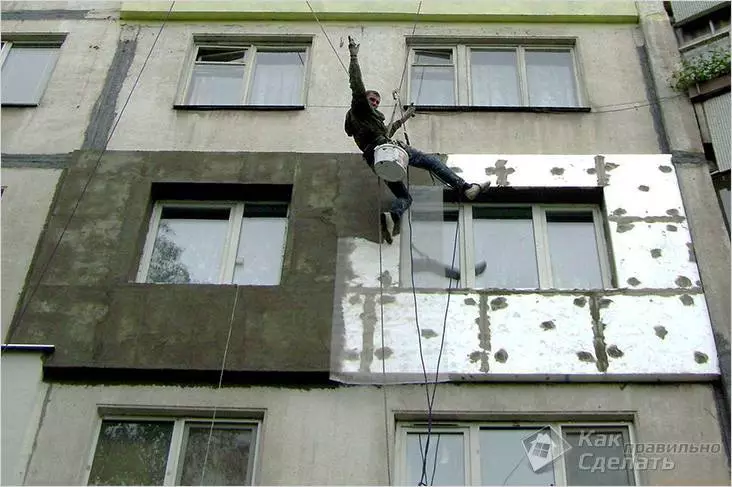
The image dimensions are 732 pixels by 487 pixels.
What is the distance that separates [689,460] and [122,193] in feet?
20.1

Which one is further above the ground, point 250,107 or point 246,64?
point 246,64

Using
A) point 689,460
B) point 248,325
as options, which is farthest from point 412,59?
point 689,460

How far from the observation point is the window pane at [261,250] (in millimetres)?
8828

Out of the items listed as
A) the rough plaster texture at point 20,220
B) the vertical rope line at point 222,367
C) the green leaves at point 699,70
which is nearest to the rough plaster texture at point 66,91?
the rough plaster texture at point 20,220

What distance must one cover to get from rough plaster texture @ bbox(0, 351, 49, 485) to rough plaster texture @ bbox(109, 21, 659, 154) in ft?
9.92

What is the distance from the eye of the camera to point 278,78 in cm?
1095

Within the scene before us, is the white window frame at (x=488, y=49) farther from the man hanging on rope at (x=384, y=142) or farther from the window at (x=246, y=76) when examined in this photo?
the man hanging on rope at (x=384, y=142)

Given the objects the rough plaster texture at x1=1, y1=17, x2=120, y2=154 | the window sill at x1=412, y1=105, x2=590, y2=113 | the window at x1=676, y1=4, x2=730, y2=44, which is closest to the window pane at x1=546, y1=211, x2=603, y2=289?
the window sill at x1=412, y1=105, x2=590, y2=113

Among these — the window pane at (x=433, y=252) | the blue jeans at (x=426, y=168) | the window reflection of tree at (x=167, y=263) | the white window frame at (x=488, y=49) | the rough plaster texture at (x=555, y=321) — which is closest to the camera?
the rough plaster texture at (x=555, y=321)

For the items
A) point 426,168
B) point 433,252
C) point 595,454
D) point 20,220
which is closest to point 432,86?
point 426,168

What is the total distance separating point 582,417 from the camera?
745 centimetres

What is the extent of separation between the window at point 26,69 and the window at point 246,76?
1859 mm

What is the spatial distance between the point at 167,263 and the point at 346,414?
8.96ft

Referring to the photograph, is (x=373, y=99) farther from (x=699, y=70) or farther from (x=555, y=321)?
(x=699, y=70)
